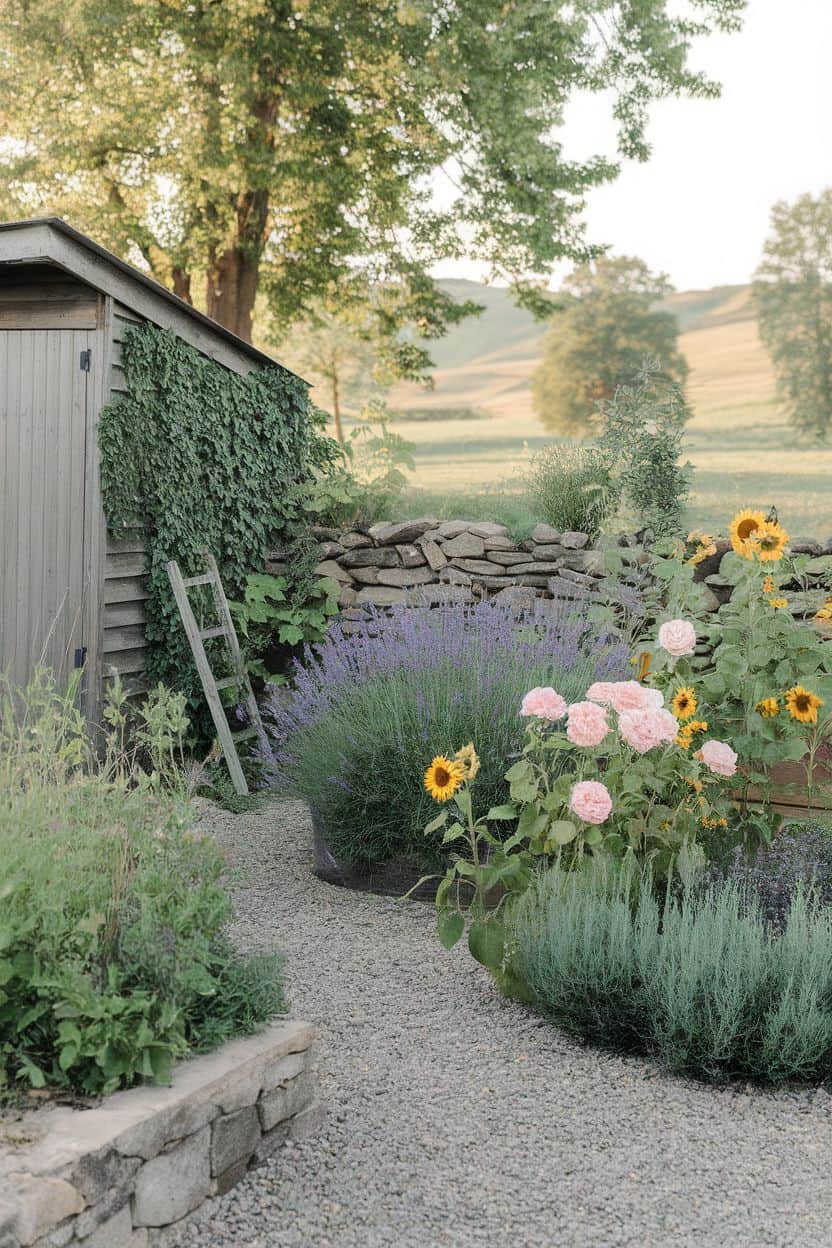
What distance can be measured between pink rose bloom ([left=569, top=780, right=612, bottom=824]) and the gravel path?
24.6 inches

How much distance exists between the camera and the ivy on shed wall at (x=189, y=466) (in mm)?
6449

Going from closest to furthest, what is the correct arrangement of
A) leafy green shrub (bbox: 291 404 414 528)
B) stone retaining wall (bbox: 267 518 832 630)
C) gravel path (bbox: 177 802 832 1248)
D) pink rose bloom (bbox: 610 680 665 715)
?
1. gravel path (bbox: 177 802 832 1248)
2. pink rose bloom (bbox: 610 680 665 715)
3. stone retaining wall (bbox: 267 518 832 630)
4. leafy green shrub (bbox: 291 404 414 528)

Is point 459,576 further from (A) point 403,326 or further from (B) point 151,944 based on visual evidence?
(A) point 403,326

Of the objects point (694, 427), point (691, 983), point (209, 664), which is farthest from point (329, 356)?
point (691, 983)

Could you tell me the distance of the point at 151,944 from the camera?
102 inches

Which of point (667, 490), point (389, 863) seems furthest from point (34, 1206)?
point (667, 490)

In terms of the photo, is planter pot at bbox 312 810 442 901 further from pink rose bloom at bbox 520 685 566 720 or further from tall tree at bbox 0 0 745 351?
tall tree at bbox 0 0 745 351

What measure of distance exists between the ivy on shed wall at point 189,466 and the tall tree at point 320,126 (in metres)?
5.74

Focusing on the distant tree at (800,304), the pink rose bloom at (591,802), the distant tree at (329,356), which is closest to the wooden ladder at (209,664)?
the pink rose bloom at (591,802)

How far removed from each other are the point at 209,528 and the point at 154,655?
856mm

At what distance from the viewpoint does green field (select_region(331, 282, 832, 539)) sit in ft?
52.0

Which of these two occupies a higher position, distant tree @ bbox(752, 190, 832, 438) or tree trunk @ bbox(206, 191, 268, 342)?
distant tree @ bbox(752, 190, 832, 438)

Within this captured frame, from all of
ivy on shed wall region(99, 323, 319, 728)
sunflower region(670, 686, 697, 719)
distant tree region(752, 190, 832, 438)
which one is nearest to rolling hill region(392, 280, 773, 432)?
distant tree region(752, 190, 832, 438)

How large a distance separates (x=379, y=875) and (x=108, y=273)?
3.49 meters
